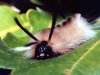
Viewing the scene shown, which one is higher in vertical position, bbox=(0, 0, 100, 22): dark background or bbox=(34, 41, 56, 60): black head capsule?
bbox=(0, 0, 100, 22): dark background

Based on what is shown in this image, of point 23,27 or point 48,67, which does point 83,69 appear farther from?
point 23,27

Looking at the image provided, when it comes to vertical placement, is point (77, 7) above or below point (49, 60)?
above

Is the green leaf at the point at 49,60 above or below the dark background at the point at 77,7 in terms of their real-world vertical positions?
below

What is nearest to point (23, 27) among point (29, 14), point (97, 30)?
point (29, 14)

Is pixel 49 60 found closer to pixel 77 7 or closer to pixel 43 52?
pixel 43 52

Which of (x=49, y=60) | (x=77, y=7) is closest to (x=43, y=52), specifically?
(x=49, y=60)

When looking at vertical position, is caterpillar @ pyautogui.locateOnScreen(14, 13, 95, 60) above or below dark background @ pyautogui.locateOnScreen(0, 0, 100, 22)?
below

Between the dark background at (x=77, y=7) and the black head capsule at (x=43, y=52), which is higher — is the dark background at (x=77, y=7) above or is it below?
above

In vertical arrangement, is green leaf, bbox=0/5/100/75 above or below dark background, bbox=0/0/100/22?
below
